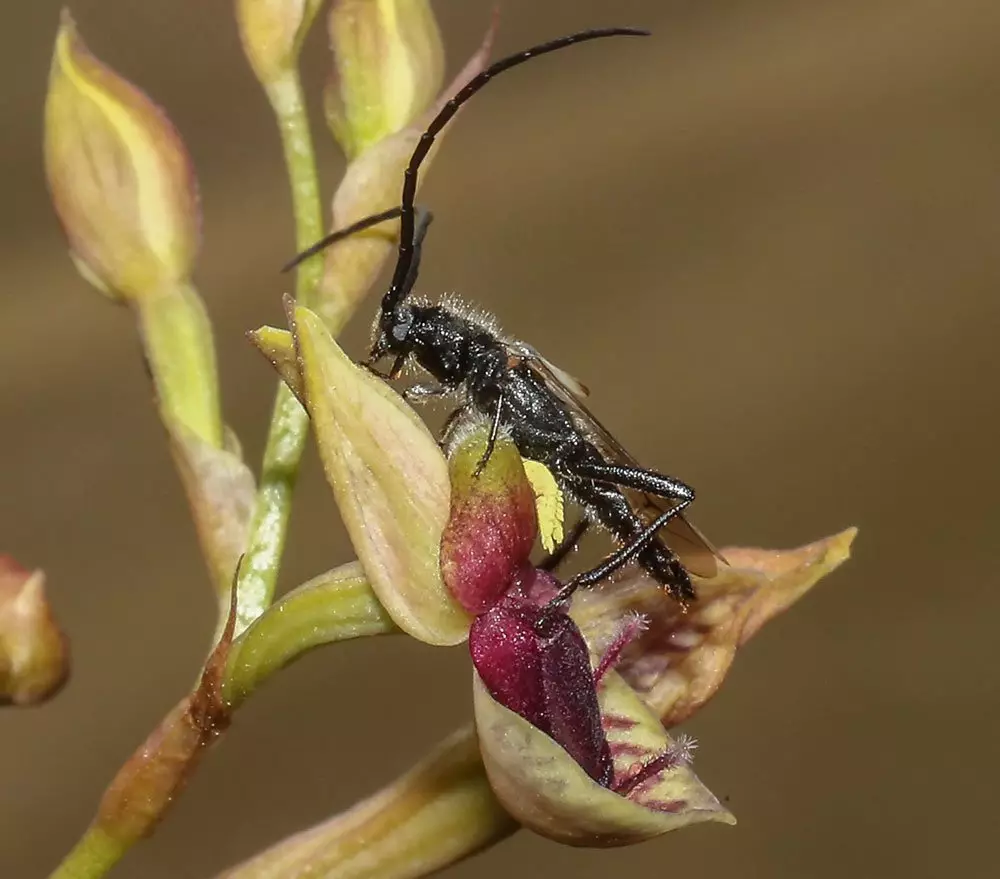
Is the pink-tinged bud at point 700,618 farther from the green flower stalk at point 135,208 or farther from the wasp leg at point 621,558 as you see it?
the green flower stalk at point 135,208

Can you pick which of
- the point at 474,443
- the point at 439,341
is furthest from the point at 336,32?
the point at 474,443

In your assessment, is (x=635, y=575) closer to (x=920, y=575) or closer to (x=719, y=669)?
(x=719, y=669)

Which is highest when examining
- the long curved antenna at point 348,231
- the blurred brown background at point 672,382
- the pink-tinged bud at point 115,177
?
the pink-tinged bud at point 115,177

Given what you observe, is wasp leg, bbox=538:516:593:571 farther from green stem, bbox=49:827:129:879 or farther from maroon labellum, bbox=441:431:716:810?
green stem, bbox=49:827:129:879

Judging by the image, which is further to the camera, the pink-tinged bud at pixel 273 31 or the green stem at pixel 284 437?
the pink-tinged bud at pixel 273 31

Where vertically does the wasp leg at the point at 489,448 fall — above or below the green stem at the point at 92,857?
above

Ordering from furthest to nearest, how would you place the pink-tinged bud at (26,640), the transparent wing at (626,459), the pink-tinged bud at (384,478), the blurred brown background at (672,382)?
the blurred brown background at (672,382) → the transparent wing at (626,459) → the pink-tinged bud at (26,640) → the pink-tinged bud at (384,478)

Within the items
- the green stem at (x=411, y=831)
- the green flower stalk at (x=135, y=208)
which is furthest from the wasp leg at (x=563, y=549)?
the green flower stalk at (x=135, y=208)
